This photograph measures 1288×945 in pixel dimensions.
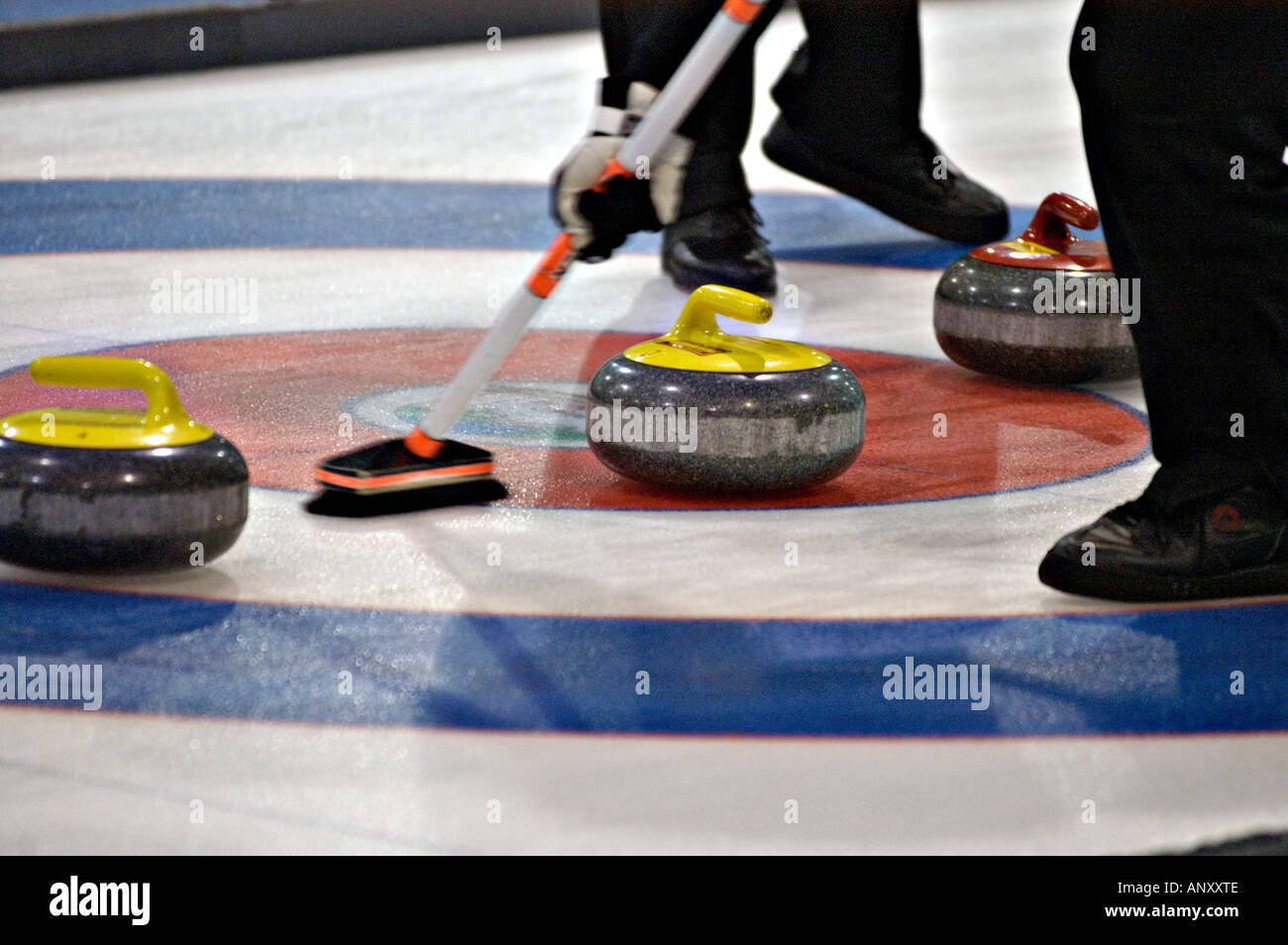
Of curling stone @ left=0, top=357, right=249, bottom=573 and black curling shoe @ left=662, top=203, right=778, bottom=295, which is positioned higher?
curling stone @ left=0, top=357, right=249, bottom=573

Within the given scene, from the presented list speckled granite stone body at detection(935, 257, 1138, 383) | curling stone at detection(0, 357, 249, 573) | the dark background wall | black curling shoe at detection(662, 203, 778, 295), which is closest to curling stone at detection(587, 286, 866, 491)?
curling stone at detection(0, 357, 249, 573)

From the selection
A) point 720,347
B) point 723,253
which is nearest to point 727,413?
point 720,347

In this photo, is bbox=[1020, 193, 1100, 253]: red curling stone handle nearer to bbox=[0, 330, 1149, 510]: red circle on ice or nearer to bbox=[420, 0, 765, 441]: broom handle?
bbox=[0, 330, 1149, 510]: red circle on ice

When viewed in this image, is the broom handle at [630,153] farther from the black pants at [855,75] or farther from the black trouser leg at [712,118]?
the black pants at [855,75]

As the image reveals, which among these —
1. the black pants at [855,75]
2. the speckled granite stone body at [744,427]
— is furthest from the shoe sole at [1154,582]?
the black pants at [855,75]

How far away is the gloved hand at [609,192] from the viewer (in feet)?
8.86

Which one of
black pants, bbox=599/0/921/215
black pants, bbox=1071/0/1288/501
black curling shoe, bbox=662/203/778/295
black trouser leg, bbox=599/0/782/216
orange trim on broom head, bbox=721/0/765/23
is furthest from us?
black pants, bbox=599/0/921/215

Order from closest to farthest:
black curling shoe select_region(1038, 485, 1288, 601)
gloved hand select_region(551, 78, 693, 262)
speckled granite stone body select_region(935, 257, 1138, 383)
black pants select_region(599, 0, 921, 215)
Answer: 1. black curling shoe select_region(1038, 485, 1288, 601)
2. gloved hand select_region(551, 78, 693, 262)
3. speckled granite stone body select_region(935, 257, 1138, 383)
4. black pants select_region(599, 0, 921, 215)

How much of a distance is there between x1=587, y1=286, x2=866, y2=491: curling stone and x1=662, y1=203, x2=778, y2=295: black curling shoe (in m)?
1.55

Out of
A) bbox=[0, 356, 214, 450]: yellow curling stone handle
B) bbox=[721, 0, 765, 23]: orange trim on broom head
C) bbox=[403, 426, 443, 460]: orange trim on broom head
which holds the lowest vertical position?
bbox=[403, 426, 443, 460]: orange trim on broom head

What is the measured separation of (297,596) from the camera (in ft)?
8.00

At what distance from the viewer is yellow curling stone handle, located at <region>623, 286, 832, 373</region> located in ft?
9.49

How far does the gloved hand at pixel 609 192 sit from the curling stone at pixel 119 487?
59 cm

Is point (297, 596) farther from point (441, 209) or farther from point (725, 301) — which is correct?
point (441, 209)
